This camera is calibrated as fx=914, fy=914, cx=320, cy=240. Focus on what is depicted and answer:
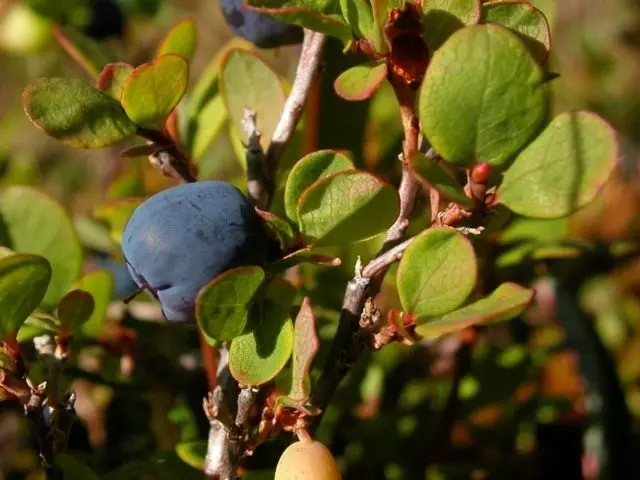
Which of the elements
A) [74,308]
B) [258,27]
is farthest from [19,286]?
[258,27]

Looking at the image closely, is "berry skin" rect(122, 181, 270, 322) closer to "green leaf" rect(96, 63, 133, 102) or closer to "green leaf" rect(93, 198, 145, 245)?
"green leaf" rect(96, 63, 133, 102)

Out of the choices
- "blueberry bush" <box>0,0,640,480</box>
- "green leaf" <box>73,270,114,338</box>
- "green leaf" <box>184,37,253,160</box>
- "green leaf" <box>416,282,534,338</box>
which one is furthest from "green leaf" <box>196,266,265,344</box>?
"green leaf" <box>184,37,253,160</box>

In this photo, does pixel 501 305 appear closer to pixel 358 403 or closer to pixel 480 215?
pixel 480 215

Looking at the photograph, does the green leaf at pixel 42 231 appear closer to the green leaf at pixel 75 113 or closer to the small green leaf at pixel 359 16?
the green leaf at pixel 75 113

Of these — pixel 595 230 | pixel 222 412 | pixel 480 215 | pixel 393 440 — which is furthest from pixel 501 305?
pixel 595 230

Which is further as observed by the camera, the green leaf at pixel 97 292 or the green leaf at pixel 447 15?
the green leaf at pixel 97 292

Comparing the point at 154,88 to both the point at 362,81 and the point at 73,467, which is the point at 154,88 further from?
the point at 73,467

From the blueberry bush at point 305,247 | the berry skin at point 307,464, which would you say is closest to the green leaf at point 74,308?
the blueberry bush at point 305,247
